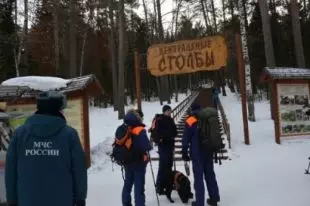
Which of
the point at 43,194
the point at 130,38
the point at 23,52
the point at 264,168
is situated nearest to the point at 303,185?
the point at 264,168

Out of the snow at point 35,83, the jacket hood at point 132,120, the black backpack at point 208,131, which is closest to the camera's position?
the jacket hood at point 132,120

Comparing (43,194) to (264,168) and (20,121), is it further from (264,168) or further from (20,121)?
(264,168)

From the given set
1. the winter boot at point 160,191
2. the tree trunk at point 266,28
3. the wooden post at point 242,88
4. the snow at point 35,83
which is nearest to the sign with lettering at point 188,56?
the wooden post at point 242,88

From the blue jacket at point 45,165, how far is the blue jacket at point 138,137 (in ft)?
10.5

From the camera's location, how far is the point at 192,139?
7.52 metres

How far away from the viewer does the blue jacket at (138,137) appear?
705cm

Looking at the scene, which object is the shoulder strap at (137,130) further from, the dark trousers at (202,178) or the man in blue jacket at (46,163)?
the man in blue jacket at (46,163)

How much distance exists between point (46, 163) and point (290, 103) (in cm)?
1243

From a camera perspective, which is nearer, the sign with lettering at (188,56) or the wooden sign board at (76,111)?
the wooden sign board at (76,111)

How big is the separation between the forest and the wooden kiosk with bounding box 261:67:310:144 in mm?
4648

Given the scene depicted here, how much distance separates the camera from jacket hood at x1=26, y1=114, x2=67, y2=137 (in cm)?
378

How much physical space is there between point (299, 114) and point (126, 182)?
9.31 meters

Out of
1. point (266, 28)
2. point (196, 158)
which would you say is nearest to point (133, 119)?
point (196, 158)

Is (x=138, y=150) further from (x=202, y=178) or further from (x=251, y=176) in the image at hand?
(x=251, y=176)
